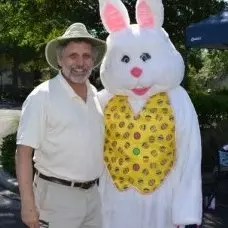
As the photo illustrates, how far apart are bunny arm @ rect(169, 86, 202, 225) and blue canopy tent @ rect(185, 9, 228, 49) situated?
3.68 metres

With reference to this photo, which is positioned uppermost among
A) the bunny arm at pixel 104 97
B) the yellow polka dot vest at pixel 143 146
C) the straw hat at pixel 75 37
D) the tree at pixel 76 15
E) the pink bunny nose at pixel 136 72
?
Result: the tree at pixel 76 15

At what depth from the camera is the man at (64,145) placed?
9.93ft

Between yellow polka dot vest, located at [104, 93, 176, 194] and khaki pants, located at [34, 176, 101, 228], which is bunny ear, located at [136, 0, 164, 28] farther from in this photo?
khaki pants, located at [34, 176, 101, 228]

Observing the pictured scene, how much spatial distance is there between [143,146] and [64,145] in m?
0.57

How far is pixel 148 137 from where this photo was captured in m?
3.39

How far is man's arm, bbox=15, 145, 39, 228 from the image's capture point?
297 cm

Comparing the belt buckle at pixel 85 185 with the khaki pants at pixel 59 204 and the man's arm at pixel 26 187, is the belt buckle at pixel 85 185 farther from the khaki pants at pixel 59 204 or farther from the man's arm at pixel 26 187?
the man's arm at pixel 26 187

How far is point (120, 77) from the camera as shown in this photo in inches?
136

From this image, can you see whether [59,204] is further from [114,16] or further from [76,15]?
[76,15]

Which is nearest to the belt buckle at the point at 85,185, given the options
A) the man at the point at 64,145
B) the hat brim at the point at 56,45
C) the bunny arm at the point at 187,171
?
the man at the point at 64,145

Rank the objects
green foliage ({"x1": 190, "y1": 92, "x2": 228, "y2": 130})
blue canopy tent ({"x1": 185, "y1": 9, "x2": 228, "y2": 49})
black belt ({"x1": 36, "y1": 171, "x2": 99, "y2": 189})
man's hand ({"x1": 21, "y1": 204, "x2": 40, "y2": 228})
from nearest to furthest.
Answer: man's hand ({"x1": 21, "y1": 204, "x2": 40, "y2": 228}) → black belt ({"x1": 36, "y1": 171, "x2": 99, "y2": 189}) → blue canopy tent ({"x1": 185, "y1": 9, "x2": 228, "y2": 49}) → green foliage ({"x1": 190, "y1": 92, "x2": 228, "y2": 130})

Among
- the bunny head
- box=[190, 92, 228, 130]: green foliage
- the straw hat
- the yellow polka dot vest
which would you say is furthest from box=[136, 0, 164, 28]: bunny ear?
box=[190, 92, 228, 130]: green foliage

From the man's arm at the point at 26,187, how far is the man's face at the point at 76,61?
A: 53 centimetres

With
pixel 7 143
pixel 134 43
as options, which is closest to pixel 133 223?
pixel 134 43
